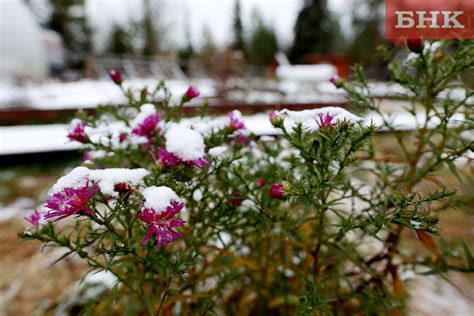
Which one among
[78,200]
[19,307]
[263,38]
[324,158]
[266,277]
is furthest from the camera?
[263,38]

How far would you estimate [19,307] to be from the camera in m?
1.48

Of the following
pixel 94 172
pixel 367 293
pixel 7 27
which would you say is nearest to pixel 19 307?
pixel 94 172

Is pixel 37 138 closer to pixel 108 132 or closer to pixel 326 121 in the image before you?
pixel 108 132

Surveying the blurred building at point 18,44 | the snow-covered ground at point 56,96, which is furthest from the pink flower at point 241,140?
the blurred building at point 18,44

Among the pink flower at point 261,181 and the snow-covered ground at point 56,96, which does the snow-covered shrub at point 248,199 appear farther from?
the snow-covered ground at point 56,96

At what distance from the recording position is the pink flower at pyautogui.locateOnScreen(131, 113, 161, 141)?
0.94 metres

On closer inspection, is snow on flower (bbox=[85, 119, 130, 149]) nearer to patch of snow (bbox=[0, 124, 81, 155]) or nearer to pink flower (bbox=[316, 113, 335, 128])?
pink flower (bbox=[316, 113, 335, 128])

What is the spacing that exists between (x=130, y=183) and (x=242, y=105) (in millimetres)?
4495

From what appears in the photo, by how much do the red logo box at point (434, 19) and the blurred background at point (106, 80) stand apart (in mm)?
138

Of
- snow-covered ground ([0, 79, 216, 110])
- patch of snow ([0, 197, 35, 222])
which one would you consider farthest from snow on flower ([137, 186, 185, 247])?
snow-covered ground ([0, 79, 216, 110])

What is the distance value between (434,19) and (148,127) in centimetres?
93

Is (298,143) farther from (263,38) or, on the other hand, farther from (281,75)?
(263,38)

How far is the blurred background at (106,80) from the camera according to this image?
1690mm

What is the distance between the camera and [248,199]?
3.19 ft
